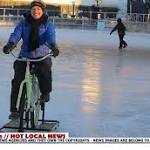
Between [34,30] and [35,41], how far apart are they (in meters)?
0.13

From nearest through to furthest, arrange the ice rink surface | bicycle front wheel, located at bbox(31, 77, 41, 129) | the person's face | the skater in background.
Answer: the person's face < bicycle front wheel, located at bbox(31, 77, 41, 129) < the ice rink surface < the skater in background

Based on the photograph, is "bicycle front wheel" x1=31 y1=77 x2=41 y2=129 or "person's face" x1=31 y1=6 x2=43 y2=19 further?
"bicycle front wheel" x1=31 y1=77 x2=41 y2=129

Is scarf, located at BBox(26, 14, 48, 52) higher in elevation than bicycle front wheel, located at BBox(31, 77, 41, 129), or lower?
higher


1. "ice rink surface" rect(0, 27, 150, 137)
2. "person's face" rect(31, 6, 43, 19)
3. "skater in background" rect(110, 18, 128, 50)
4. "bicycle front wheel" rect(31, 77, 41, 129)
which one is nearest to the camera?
"person's face" rect(31, 6, 43, 19)

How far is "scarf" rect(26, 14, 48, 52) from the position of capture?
25.9ft

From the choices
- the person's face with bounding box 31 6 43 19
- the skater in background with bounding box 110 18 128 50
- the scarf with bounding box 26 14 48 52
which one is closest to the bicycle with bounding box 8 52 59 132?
the scarf with bounding box 26 14 48 52

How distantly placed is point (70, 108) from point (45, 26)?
2.69 m

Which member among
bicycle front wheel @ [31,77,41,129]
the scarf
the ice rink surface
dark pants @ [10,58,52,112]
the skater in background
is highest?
the scarf

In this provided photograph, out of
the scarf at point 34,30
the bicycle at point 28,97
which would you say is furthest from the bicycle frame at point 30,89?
the scarf at point 34,30

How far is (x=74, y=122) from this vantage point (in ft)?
30.0

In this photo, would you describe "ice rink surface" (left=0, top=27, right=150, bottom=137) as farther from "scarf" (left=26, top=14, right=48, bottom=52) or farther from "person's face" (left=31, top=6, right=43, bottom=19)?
"person's face" (left=31, top=6, right=43, bottom=19)

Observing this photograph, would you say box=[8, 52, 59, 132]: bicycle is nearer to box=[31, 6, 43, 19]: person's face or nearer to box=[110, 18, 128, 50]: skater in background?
box=[31, 6, 43, 19]: person's face

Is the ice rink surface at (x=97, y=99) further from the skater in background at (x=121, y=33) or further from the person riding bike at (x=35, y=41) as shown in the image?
the skater in background at (x=121, y=33)
